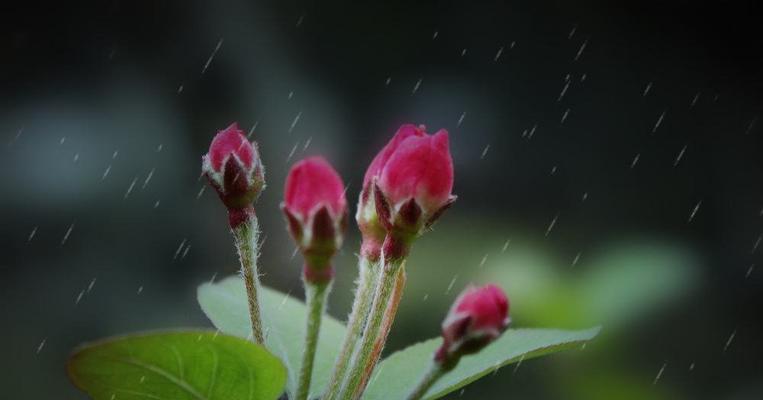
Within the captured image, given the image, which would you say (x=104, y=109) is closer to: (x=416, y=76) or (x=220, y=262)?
(x=220, y=262)

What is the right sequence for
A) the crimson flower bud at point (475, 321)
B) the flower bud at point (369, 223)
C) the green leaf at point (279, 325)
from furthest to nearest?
the green leaf at point (279, 325) → the flower bud at point (369, 223) → the crimson flower bud at point (475, 321)

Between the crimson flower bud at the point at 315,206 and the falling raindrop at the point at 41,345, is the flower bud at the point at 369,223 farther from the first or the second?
the falling raindrop at the point at 41,345

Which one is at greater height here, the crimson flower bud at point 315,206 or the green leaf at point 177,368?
the crimson flower bud at point 315,206

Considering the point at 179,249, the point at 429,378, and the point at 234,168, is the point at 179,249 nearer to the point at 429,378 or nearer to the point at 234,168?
the point at 234,168

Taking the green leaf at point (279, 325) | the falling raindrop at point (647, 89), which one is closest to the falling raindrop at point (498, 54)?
the falling raindrop at point (647, 89)

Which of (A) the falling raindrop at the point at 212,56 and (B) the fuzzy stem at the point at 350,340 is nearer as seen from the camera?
(B) the fuzzy stem at the point at 350,340

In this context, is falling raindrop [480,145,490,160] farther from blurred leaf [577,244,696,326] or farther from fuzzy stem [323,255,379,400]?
fuzzy stem [323,255,379,400]

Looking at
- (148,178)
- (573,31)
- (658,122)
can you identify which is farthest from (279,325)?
(573,31)
